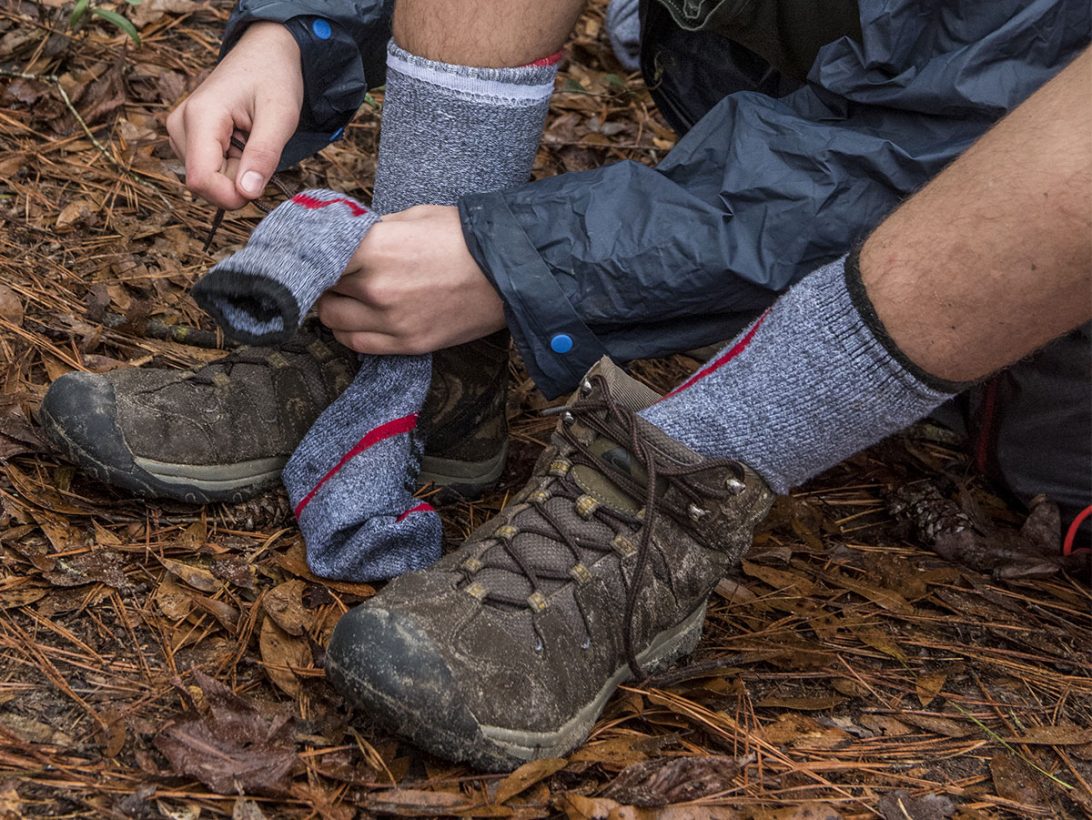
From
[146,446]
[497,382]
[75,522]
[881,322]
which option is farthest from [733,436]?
[75,522]

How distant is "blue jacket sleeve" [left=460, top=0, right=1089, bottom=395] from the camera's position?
63.0 inches

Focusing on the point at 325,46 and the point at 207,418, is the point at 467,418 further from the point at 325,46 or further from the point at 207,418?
the point at 325,46

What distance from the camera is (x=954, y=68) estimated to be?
160cm

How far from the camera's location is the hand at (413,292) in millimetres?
1538

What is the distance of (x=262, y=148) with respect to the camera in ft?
5.22

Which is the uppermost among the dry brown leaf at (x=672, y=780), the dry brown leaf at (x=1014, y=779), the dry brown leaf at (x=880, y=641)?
the dry brown leaf at (x=672, y=780)

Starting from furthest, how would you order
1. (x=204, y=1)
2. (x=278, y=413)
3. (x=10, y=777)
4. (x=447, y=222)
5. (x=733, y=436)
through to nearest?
(x=204, y=1)
(x=278, y=413)
(x=447, y=222)
(x=733, y=436)
(x=10, y=777)

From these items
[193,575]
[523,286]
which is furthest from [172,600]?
[523,286]

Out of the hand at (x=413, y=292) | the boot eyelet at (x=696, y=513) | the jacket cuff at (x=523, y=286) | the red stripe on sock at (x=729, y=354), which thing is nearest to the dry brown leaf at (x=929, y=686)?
the boot eyelet at (x=696, y=513)

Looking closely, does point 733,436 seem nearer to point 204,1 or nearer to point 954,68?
point 954,68

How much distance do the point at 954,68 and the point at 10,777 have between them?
1.56 metres

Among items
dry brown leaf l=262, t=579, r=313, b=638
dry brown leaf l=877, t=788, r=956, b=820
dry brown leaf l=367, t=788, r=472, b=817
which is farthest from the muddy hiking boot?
dry brown leaf l=877, t=788, r=956, b=820

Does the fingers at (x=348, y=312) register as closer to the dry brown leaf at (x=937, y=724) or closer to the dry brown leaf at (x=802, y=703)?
the dry brown leaf at (x=802, y=703)

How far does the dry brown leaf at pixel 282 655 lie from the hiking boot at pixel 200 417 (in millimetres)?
296
